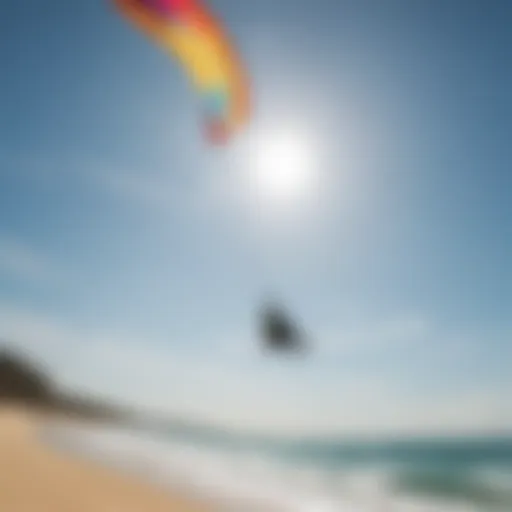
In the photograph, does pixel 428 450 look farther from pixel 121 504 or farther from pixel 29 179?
pixel 29 179

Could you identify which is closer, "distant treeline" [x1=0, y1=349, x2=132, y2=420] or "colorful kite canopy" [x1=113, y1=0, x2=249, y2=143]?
"colorful kite canopy" [x1=113, y1=0, x2=249, y2=143]

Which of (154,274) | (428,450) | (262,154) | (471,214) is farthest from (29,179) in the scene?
(428,450)

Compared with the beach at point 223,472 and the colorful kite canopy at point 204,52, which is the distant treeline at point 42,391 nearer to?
the beach at point 223,472

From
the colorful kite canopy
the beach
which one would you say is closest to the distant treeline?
the beach

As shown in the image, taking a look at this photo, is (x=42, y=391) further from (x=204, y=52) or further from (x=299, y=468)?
(x=204, y=52)

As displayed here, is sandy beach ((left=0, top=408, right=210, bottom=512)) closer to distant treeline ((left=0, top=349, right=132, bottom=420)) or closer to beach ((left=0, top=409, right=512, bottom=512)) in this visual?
beach ((left=0, top=409, right=512, bottom=512))
